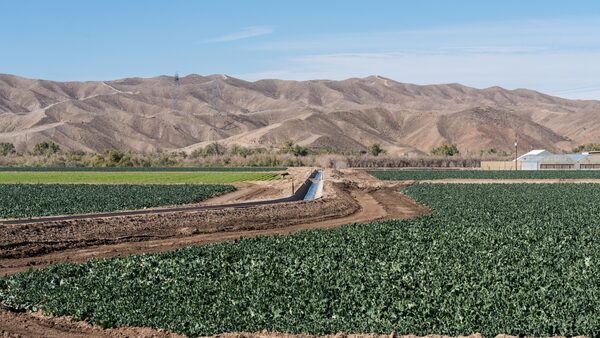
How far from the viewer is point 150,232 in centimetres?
3631

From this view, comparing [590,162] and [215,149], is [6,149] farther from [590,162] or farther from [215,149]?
[590,162]

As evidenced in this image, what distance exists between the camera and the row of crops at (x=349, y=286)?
1645cm

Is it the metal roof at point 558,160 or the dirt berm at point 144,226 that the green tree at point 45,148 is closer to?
the metal roof at point 558,160

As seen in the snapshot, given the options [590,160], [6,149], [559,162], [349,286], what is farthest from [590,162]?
[6,149]

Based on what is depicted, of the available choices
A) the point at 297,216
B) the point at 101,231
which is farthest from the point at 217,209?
the point at 101,231

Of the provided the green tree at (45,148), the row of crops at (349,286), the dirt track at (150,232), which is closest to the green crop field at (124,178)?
the dirt track at (150,232)

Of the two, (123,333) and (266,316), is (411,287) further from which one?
(123,333)

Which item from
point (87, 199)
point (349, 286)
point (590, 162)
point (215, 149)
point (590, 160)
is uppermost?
point (349, 286)

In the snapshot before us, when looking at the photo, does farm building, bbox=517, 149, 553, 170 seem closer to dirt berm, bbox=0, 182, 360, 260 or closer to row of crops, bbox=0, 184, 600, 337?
dirt berm, bbox=0, 182, 360, 260

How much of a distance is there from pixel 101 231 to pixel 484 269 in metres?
19.1

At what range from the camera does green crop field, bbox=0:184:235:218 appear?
4275cm

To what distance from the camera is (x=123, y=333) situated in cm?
1648

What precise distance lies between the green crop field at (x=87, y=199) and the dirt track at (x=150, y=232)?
6.47 meters

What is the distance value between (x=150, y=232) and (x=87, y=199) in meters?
15.1
